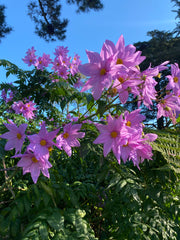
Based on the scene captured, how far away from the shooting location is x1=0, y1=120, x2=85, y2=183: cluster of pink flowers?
3.70 feet

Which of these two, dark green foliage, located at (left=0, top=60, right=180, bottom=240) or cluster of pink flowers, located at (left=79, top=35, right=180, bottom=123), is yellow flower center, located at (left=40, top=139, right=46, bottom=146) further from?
cluster of pink flowers, located at (left=79, top=35, right=180, bottom=123)

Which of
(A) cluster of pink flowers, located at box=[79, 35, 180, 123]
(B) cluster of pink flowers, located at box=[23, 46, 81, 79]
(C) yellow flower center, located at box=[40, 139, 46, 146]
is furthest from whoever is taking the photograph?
(B) cluster of pink flowers, located at box=[23, 46, 81, 79]

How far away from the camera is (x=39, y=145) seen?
1139mm

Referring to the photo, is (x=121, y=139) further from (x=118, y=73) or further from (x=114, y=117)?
(x=118, y=73)

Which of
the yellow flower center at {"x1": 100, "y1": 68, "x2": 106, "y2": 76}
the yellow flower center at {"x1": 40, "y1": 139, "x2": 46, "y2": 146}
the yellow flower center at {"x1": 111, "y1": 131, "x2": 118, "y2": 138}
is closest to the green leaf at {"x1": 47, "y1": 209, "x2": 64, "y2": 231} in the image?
the yellow flower center at {"x1": 40, "y1": 139, "x2": 46, "y2": 146}

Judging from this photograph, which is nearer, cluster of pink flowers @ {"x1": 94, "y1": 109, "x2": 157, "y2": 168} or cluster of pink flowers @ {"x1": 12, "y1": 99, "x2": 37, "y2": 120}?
cluster of pink flowers @ {"x1": 94, "y1": 109, "x2": 157, "y2": 168}

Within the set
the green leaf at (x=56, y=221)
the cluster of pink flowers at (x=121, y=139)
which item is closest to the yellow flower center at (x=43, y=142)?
the cluster of pink flowers at (x=121, y=139)

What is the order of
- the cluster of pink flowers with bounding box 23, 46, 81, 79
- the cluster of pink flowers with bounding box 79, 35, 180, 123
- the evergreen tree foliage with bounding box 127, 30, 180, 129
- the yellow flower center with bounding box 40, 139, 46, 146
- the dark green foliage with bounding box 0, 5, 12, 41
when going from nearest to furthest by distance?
the cluster of pink flowers with bounding box 79, 35, 180, 123, the yellow flower center with bounding box 40, 139, 46, 146, the cluster of pink flowers with bounding box 23, 46, 81, 79, the dark green foliage with bounding box 0, 5, 12, 41, the evergreen tree foliage with bounding box 127, 30, 180, 129

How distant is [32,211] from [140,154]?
710mm

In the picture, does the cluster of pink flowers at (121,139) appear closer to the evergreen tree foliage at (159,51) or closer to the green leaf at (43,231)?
the green leaf at (43,231)

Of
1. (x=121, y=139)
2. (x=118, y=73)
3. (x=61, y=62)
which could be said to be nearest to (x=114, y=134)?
(x=121, y=139)

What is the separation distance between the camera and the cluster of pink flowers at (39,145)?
3.70 ft

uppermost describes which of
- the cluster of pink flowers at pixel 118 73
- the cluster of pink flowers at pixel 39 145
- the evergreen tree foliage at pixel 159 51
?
the evergreen tree foliage at pixel 159 51

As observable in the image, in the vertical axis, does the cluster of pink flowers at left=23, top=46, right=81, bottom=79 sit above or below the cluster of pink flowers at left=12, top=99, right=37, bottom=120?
Result: above
